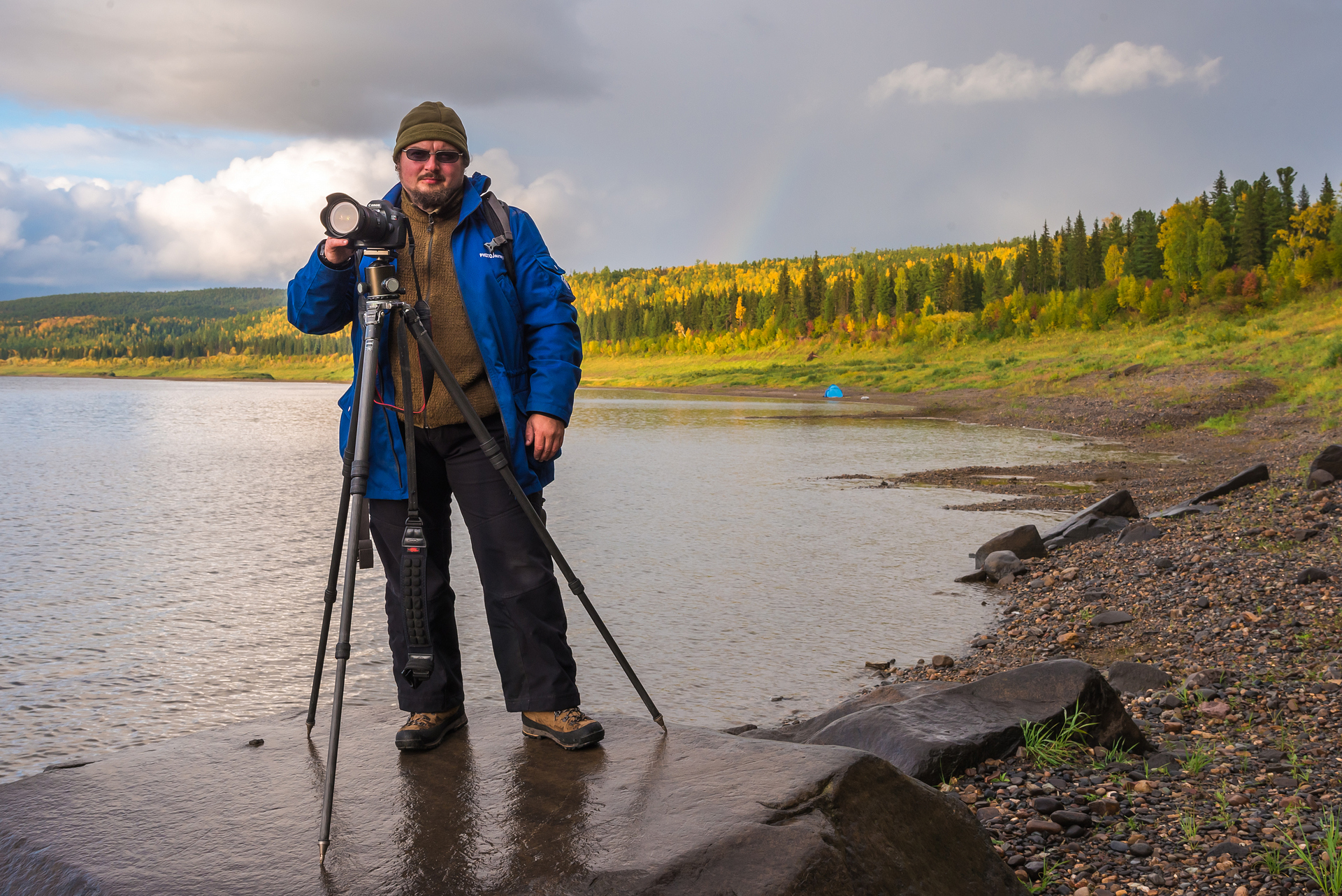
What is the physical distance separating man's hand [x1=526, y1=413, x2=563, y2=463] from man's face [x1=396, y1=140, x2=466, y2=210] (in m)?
0.99

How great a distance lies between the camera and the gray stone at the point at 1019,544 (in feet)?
41.3

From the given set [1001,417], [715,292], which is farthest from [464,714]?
[715,292]

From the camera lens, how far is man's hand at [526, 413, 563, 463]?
158 inches

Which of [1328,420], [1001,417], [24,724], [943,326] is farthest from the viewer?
[943,326]

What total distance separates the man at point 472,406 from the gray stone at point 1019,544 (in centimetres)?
976

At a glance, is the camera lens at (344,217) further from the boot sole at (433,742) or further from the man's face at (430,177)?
the boot sole at (433,742)

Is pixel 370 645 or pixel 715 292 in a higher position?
pixel 715 292

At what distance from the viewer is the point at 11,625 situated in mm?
10148

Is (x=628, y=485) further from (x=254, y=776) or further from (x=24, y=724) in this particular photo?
(x=254, y=776)

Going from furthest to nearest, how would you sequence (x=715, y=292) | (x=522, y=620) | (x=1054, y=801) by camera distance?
(x=715, y=292) < (x=1054, y=801) < (x=522, y=620)

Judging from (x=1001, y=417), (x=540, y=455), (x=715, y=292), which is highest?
(x=715, y=292)

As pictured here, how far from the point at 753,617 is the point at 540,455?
7.12 m

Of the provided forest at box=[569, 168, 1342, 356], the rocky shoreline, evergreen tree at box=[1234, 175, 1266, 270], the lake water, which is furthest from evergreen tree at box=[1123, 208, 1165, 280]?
the rocky shoreline

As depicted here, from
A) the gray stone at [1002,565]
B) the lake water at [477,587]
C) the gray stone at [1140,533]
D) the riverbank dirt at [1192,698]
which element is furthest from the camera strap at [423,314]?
the gray stone at [1140,533]
